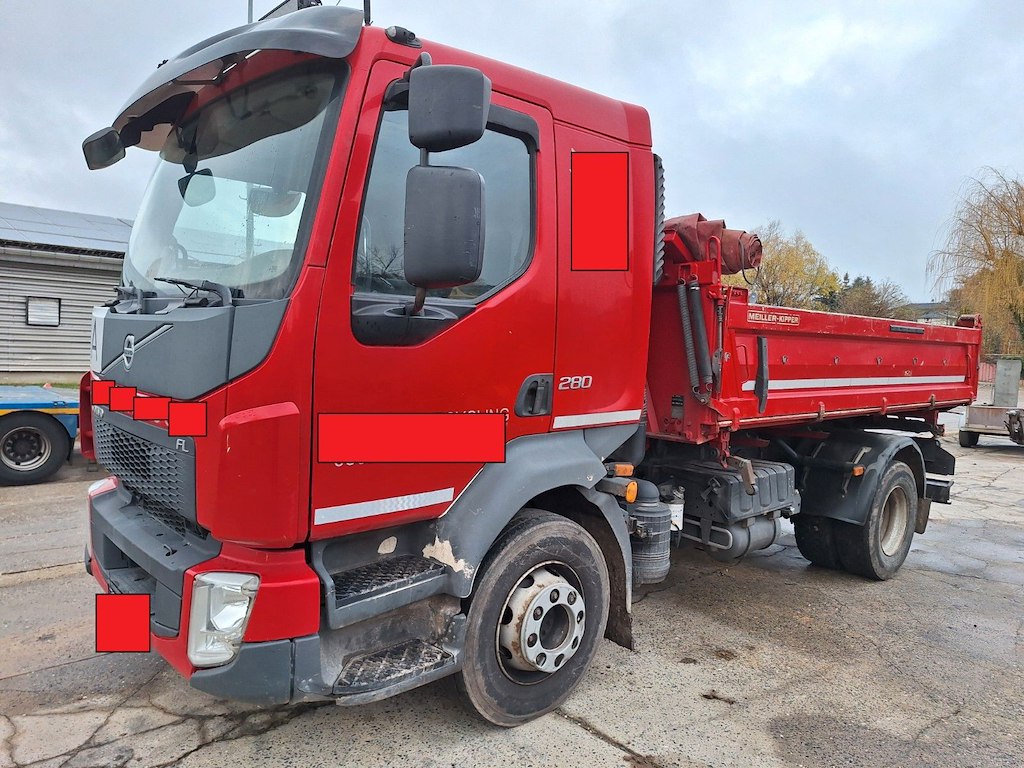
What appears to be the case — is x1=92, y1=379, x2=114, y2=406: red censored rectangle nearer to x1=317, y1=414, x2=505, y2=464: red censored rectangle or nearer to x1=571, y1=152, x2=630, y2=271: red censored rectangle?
x1=317, y1=414, x2=505, y2=464: red censored rectangle

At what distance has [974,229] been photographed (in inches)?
976

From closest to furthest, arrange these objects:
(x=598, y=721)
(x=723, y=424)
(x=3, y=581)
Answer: (x=598, y=721)
(x=723, y=424)
(x=3, y=581)

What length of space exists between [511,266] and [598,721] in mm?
2102

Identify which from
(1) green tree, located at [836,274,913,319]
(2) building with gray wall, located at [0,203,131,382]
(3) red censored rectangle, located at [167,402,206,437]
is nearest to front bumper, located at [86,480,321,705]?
(3) red censored rectangle, located at [167,402,206,437]

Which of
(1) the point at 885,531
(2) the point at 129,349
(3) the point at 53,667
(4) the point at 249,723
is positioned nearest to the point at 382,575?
(4) the point at 249,723

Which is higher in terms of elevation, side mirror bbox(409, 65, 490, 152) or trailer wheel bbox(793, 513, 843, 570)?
side mirror bbox(409, 65, 490, 152)

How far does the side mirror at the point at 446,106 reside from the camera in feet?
7.11

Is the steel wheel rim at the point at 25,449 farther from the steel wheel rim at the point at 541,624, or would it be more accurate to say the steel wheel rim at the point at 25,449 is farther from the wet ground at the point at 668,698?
the steel wheel rim at the point at 541,624

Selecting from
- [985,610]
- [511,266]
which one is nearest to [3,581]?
[511,266]

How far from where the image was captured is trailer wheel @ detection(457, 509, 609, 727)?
2820 mm

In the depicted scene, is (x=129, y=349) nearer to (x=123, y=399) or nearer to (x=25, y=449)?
(x=123, y=399)

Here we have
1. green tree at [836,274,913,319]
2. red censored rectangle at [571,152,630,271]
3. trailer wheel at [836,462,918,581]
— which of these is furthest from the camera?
green tree at [836,274,913,319]

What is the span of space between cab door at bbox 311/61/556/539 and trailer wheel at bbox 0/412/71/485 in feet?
22.9

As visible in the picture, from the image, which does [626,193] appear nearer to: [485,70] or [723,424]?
[485,70]
